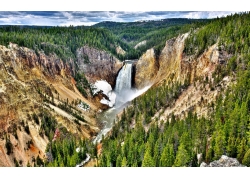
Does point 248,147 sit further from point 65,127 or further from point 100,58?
point 100,58

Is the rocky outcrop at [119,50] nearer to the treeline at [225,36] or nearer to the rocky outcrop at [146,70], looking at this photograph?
the rocky outcrop at [146,70]

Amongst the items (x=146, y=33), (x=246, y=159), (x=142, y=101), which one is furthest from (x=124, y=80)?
(x=246, y=159)

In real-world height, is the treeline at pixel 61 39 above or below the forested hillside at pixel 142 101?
above

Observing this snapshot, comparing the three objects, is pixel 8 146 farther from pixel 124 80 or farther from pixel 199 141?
pixel 124 80

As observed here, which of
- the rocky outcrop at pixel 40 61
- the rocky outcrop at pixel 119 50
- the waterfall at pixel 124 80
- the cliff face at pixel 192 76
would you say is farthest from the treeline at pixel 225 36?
the rocky outcrop at pixel 119 50

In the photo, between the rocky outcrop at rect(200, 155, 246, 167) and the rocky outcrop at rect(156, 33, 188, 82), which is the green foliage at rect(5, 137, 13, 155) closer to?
the rocky outcrop at rect(200, 155, 246, 167)

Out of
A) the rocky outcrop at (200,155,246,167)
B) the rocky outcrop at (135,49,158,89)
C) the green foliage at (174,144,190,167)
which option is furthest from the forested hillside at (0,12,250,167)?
the rocky outcrop at (135,49,158,89)
